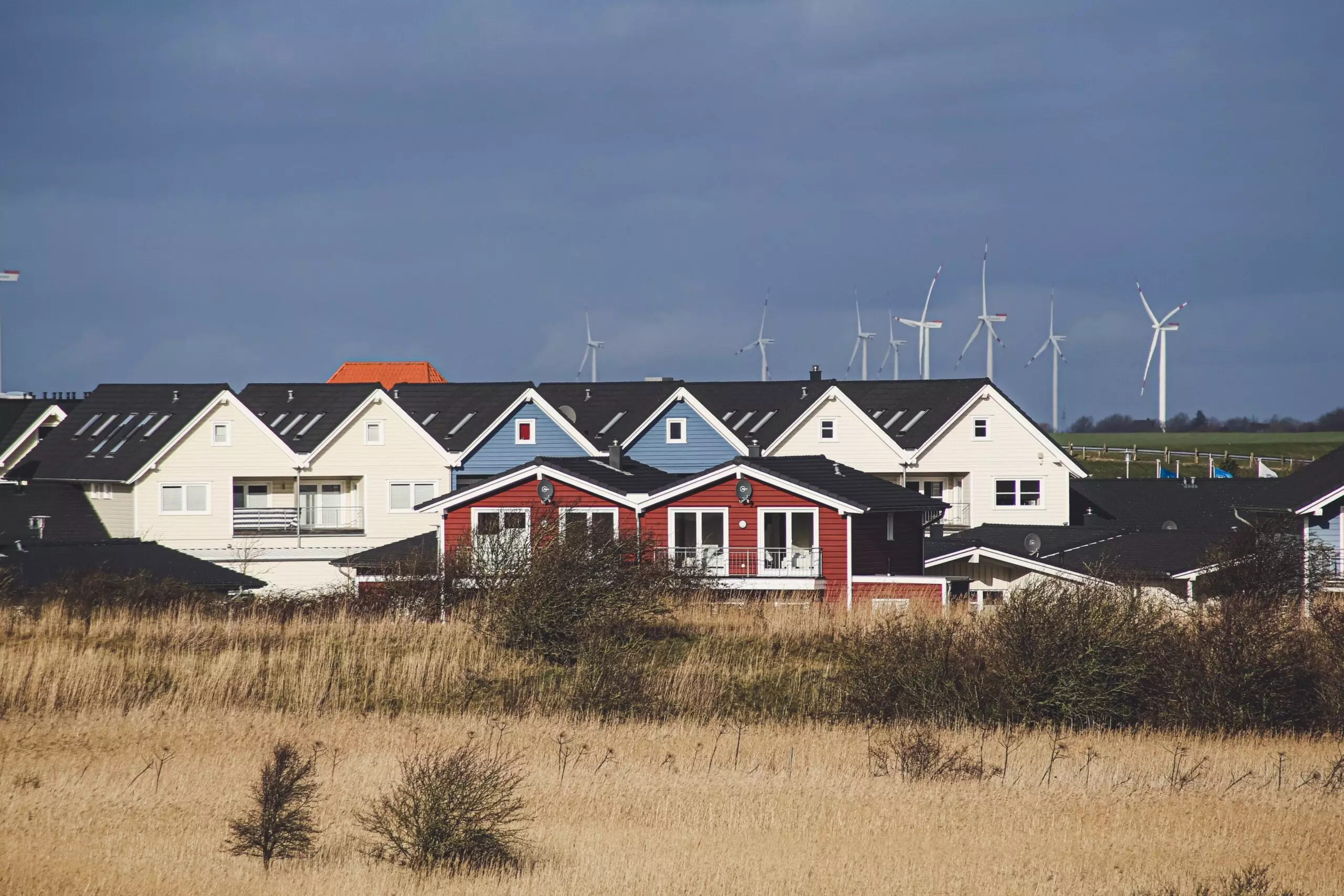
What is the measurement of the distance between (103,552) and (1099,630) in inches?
1174

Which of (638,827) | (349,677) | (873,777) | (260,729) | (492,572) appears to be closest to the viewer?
(638,827)

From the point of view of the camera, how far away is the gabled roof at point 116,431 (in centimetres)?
5944

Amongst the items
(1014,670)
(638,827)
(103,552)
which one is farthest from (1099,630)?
(103,552)

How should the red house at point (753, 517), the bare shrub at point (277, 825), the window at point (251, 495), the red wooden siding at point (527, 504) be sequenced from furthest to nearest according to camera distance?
1. the window at point (251, 495)
2. the red wooden siding at point (527, 504)
3. the red house at point (753, 517)
4. the bare shrub at point (277, 825)

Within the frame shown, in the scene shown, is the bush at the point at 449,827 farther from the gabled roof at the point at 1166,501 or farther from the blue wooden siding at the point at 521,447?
the blue wooden siding at the point at 521,447

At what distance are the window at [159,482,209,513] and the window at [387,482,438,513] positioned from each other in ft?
22.1

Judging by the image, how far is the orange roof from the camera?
10475 centimetres

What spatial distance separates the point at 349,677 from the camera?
26188 millimetres

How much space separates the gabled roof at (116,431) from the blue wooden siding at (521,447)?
32.9 ft

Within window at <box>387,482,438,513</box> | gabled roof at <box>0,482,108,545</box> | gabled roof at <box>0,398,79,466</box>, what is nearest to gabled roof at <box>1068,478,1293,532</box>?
window at <box>387,482,438,513</box>

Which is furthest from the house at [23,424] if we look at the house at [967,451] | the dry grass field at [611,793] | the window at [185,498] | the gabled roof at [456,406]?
the dry grass field at [611,793]

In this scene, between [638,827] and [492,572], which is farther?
[492,572]

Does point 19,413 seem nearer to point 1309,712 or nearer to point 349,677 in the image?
point 349,677

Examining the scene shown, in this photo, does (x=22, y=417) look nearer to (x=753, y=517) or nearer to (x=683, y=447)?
(x=683, y=447)
